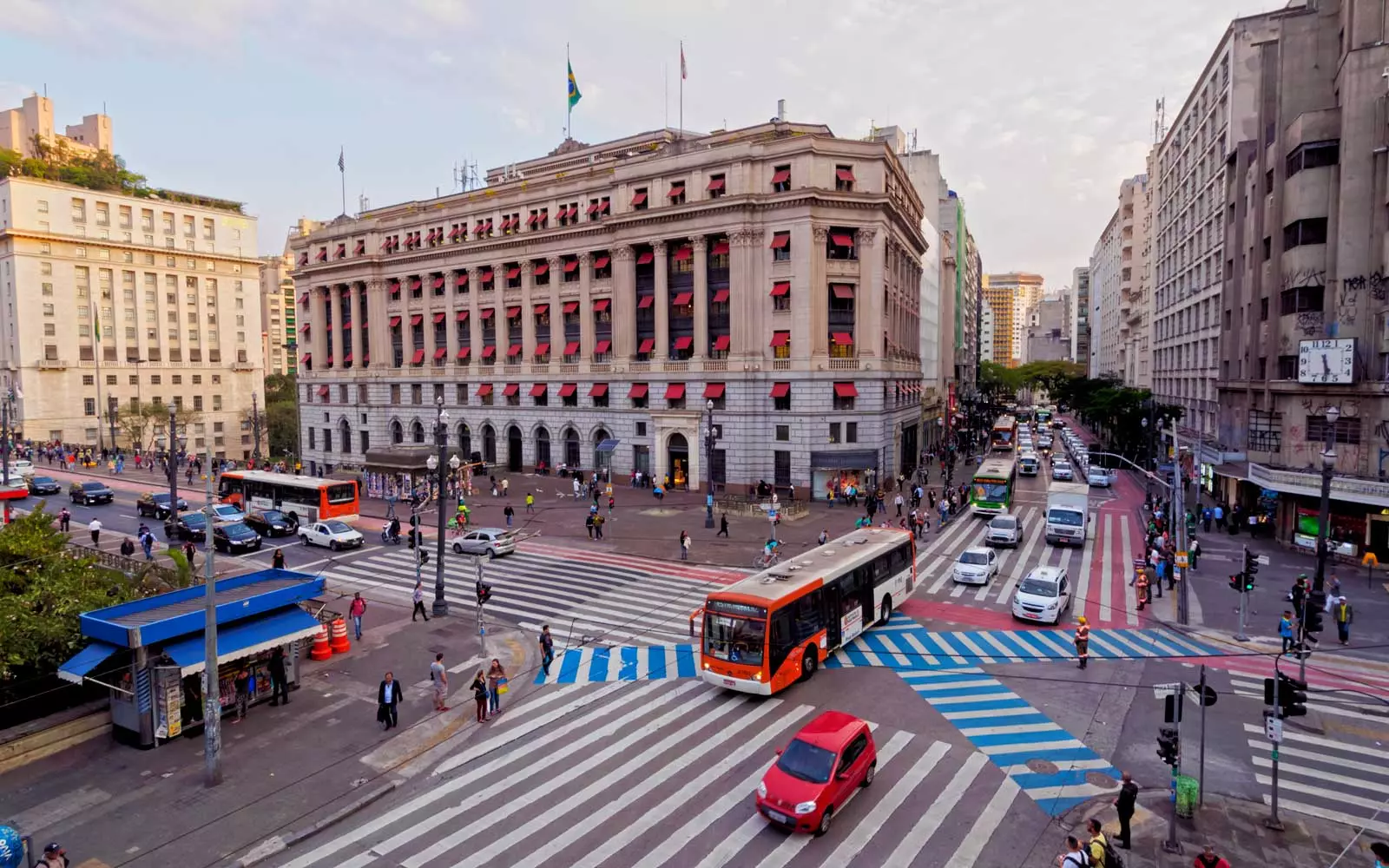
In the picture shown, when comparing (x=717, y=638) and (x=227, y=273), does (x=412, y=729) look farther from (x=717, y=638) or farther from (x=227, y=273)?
(x=227, y=273)

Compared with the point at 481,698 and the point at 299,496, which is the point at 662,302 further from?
the point at 481,698

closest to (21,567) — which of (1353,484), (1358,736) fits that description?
(1358,736)

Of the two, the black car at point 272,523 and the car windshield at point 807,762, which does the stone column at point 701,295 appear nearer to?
the black car at point 272,523

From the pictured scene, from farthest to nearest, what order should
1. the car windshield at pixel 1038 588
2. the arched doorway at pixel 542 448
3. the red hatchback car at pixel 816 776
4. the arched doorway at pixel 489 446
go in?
the arched doorway at pixel 489 446, the arched doorway at pixel 542 448, the car windshield at pixel 1038 588, the red hatchback car at pixel 816 776

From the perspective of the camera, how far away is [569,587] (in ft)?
105

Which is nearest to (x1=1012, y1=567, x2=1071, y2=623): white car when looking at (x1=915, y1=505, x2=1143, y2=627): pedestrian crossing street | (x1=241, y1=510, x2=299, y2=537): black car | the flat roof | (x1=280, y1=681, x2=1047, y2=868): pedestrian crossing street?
(x1=915, y1=505, x2=1143, y2=627): pedestrian crossing street

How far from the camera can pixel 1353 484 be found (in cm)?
3431

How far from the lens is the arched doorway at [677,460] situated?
57594 mm

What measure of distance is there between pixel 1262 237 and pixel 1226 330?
8828 millimetres

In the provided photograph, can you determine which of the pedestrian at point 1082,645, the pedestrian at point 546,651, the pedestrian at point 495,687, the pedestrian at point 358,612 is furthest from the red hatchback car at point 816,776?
the pedestrian at point 358,612

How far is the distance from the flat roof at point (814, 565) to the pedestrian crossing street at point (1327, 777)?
10.3 meters

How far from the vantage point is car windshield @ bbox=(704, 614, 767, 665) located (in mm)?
19297

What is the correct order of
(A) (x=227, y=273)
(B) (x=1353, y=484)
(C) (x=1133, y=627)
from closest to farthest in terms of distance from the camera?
(C) (x=1133, y=627), (B) (x=1353, y=484), (A) (x=227, y=273)

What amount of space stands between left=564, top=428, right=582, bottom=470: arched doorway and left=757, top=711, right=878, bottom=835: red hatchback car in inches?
1982
